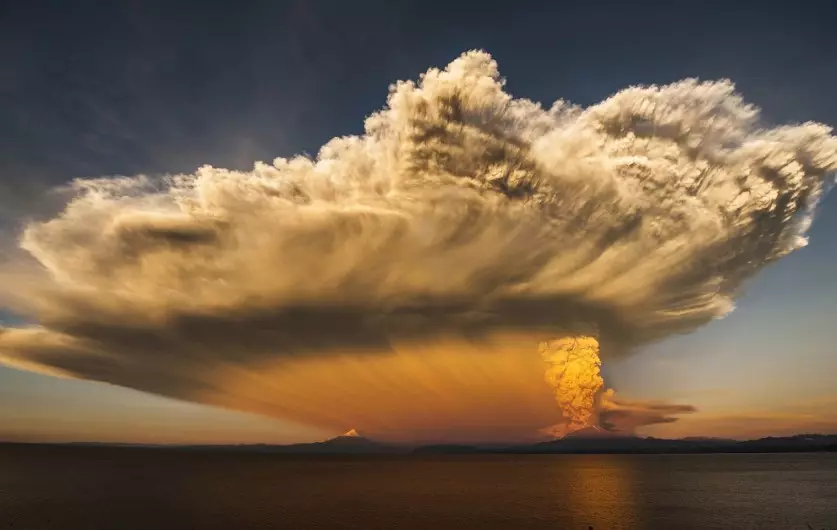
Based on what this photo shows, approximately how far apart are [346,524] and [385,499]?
114 feet

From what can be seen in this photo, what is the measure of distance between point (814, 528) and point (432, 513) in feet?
159

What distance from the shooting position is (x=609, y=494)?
115875 millimetres

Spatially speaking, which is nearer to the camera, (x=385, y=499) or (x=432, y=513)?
(x=432, y=513)

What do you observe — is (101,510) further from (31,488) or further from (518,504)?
(518,504)

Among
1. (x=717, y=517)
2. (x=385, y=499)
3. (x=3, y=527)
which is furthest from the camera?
(x=385, y=499)

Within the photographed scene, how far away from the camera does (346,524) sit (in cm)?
6975

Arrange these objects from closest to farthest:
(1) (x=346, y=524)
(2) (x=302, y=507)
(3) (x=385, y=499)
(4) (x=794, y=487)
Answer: (1) (x=346, y=524), (2) (x=302, y=507), (3) (x=385, y=499), (4) (x=794, y=487)

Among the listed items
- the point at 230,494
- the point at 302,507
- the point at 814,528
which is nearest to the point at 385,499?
the point at 302,507

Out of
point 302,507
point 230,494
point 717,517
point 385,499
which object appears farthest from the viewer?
point 230,494

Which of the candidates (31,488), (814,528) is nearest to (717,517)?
(814,528)

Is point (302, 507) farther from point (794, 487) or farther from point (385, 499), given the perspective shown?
point (794, 487)

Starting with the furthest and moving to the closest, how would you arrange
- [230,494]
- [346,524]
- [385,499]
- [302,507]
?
[230,494] → [385,499] → [302,507] → [346,524]

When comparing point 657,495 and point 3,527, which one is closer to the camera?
point 3,527

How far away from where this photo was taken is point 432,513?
80.9 m
